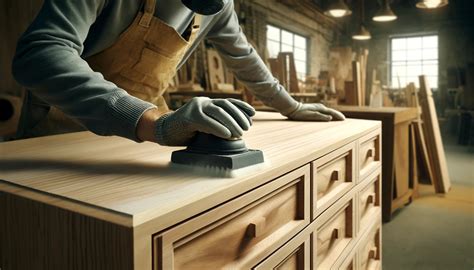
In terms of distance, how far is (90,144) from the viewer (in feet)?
3.59

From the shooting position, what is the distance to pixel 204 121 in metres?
0.73

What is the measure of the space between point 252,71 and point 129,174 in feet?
3.39

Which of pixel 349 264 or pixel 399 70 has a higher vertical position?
pixel 399 70

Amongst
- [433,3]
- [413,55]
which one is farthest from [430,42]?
[433,3]

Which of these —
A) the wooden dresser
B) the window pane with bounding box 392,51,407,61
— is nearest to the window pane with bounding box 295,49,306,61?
the window pane with bounding box 392,51,407,61

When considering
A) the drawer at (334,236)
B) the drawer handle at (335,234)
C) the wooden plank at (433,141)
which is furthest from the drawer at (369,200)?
the wooden plank at (433,141)

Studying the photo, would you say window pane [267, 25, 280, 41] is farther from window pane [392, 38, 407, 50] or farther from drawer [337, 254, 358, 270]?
drawer [337, 254, 358, 270]

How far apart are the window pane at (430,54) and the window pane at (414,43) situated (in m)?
0.28

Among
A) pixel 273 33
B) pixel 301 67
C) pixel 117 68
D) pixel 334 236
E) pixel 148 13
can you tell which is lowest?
pixel 334 236

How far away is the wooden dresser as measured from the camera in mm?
548

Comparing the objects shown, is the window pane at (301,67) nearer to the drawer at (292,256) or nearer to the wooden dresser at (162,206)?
the wooden dresser at (162,206)

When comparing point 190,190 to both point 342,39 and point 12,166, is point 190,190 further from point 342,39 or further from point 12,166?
point 342,39

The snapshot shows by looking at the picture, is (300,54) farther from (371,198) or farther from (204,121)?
(204,121)

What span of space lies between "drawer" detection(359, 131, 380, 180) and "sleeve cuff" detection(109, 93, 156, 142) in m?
A: 0.93
